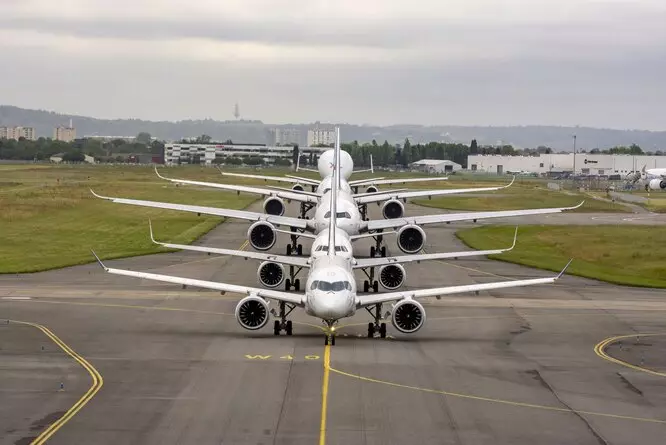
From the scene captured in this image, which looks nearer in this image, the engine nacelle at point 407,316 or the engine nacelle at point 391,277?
the engine nacelle at point 407,316

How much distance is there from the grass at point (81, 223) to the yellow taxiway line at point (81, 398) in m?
26.5

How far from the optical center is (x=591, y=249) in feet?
325

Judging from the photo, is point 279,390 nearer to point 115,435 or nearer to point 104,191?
point 115,435

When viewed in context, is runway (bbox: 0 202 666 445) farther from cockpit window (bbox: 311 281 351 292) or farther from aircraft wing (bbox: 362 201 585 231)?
aircraft wing (bbox: 362 201 585 231)

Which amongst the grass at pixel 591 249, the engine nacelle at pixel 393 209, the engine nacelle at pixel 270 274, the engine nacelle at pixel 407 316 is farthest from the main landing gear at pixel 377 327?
the engine nacelle at pixel 393 209

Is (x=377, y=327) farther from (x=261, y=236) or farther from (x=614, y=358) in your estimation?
(x=261, y=236)

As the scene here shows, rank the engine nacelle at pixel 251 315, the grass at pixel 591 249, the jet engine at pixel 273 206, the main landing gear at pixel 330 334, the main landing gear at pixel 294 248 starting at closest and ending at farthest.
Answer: the main landing gear at pixel 330 334 → the engine nacelle at pixel 251 315 → the grass at pixel 591 249 → the main landing gear at pixel 294 248 → the jet engine at pixel 273 206

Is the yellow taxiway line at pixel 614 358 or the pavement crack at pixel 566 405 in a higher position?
the pavement crack at pixel 566 405

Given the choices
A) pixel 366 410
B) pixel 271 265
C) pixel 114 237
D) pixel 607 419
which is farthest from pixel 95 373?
pixel 114 237

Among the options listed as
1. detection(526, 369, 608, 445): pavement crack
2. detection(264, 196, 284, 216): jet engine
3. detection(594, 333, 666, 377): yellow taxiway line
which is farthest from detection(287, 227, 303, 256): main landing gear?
detection(526, 369, 608, 445): pavement crack

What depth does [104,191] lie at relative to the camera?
6718 inches

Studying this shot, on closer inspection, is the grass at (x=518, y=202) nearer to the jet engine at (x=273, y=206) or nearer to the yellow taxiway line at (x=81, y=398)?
the jet engine at (x=273, y=206)

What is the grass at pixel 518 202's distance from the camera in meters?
154

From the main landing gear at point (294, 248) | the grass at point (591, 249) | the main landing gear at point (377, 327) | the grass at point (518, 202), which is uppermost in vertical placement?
the main landing gear at point (377, 327)
